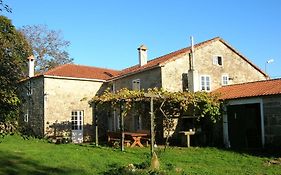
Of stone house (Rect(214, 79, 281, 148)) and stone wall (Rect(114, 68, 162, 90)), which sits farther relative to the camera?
stone wall (Rect(114, 68, 162, 90))

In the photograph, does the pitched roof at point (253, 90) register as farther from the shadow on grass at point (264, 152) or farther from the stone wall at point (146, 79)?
the stone wall at point (146, 79)

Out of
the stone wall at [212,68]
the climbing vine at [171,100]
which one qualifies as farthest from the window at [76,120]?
the stone wall at [212,68]

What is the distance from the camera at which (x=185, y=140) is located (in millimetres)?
20453

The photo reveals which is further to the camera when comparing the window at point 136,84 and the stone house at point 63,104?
the stone house at point 63,104

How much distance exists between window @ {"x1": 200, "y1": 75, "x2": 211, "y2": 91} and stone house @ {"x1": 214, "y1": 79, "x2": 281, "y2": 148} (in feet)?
9.02

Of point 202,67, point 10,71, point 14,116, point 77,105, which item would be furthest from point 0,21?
point 77,105

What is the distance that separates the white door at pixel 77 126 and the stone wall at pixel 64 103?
310 mm

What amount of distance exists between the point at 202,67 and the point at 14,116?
19839mm

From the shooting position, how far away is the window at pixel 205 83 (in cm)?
2395

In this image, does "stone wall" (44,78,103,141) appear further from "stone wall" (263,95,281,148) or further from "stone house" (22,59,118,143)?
"stone wall" (263,95,281,148)

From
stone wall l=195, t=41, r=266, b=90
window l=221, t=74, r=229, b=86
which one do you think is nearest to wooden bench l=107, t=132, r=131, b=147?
stone wall l=195, t=41, r=266, b=90

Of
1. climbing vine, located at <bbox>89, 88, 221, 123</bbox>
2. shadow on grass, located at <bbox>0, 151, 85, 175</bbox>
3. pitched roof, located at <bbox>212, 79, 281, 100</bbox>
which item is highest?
pitched roof, located at <bbox>212, 79, 281, 100</bbox>

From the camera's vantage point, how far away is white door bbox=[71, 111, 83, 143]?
87.6 ft

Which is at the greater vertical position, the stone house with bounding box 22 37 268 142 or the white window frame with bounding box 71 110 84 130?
the stone house with bounding box 22 37 268 142
